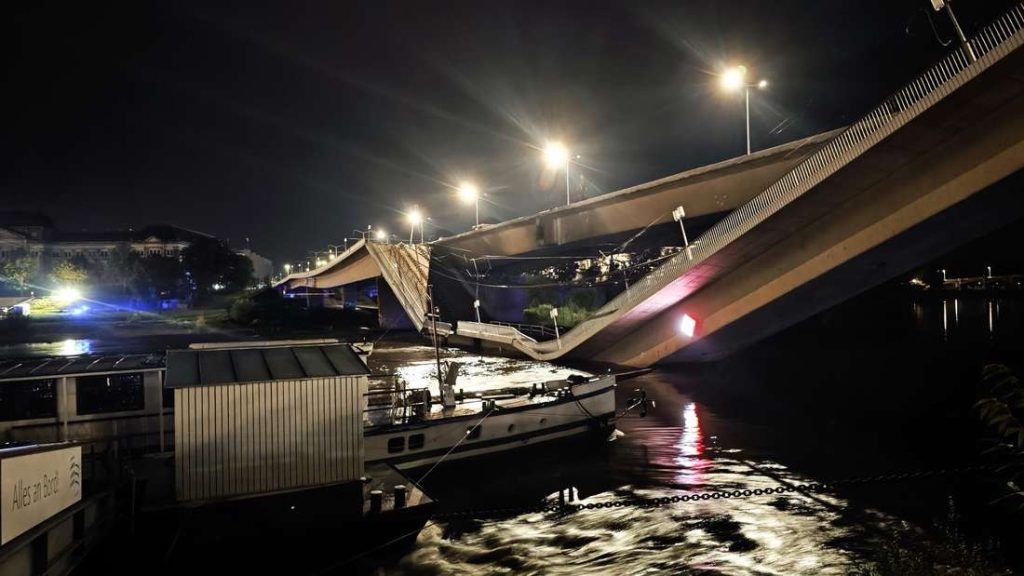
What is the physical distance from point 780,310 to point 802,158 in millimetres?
8416

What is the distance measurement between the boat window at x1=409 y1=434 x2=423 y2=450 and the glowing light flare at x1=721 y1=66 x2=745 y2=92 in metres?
23.7

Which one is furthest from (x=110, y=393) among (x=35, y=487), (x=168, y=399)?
(x=35, y=487)

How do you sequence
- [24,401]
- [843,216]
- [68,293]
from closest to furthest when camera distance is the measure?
[24,401] → [843,216] → [68,293]

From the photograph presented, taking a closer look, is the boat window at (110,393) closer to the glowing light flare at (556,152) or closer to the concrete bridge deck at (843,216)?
the concrete bridge deck at (843,216)

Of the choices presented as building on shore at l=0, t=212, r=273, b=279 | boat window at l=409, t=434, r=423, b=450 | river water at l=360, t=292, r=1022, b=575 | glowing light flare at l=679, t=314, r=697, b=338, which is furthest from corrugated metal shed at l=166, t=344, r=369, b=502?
building on shore at l=0, t=212, r=273, b=279

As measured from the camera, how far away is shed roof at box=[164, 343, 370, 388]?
11156mm

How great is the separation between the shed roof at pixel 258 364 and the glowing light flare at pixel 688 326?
79.2 feet

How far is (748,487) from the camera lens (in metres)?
15.4

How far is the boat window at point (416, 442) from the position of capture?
52.2 ft

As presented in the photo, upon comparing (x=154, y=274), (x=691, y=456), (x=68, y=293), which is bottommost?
(x=691, y=456)

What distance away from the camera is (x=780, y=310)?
1231 inches

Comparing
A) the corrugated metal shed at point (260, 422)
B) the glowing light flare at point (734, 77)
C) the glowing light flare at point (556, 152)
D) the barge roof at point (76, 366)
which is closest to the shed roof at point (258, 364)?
the corrugated metal shed at point (260, 422)

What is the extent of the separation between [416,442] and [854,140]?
2036cm

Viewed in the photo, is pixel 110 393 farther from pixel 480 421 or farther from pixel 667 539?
pixel 667 539
